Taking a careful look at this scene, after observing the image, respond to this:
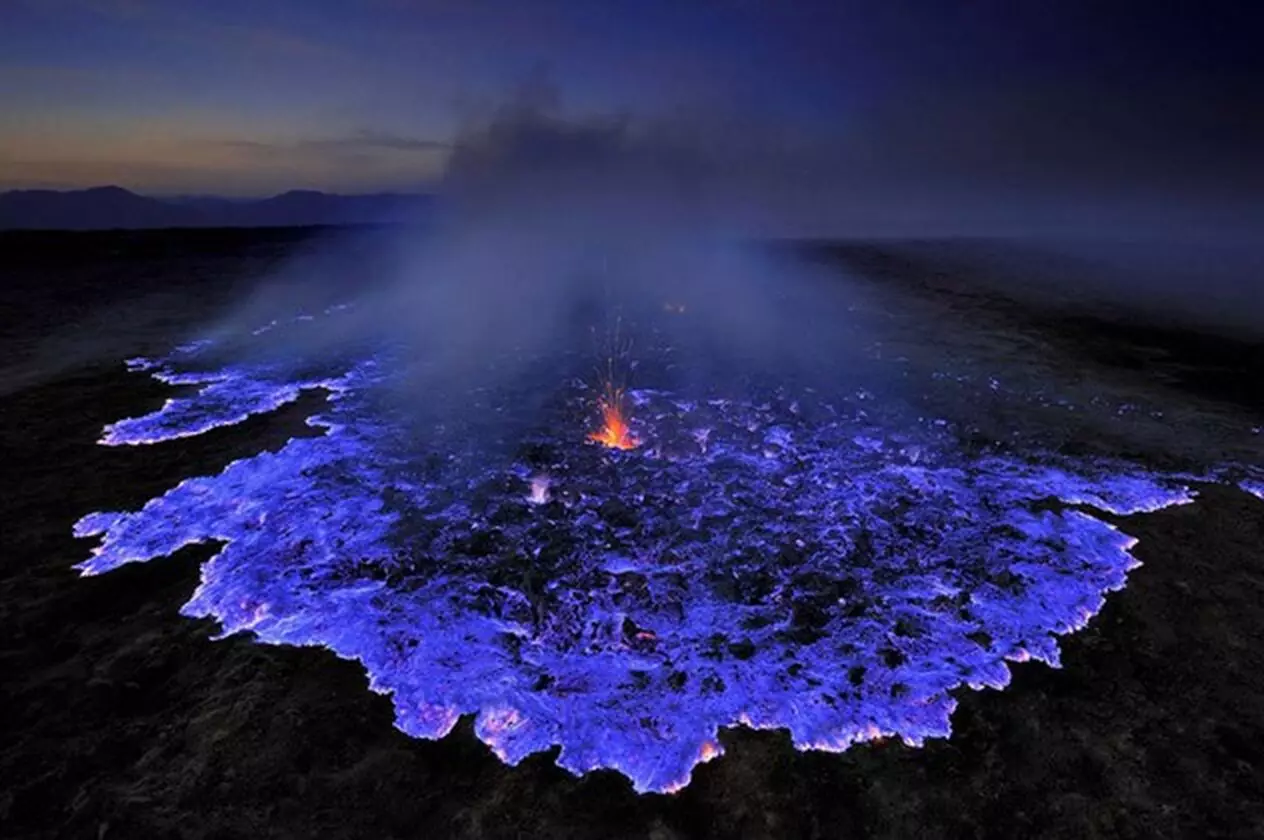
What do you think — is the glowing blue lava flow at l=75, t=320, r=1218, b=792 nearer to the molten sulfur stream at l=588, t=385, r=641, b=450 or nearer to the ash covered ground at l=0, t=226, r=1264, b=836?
the ash covered ground at l=0, t=226, r=1264, b=836

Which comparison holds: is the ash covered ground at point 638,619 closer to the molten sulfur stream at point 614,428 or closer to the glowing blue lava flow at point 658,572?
the glowing blue lava flow at point 658,572

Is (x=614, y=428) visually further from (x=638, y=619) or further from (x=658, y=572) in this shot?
(x=638, y=619)

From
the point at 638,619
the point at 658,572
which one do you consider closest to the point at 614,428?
the point at 658,572

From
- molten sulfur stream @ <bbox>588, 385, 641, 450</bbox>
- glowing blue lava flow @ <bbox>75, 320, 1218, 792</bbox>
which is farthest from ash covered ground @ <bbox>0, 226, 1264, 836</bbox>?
molten sulfur stream @ <bbox>588, 385, 641, 450</bbox>

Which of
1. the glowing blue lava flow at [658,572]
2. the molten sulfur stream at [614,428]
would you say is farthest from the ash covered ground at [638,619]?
the molten sulfur stream at [614,428]

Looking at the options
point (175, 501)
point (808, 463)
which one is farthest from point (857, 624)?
point (175, 501)
